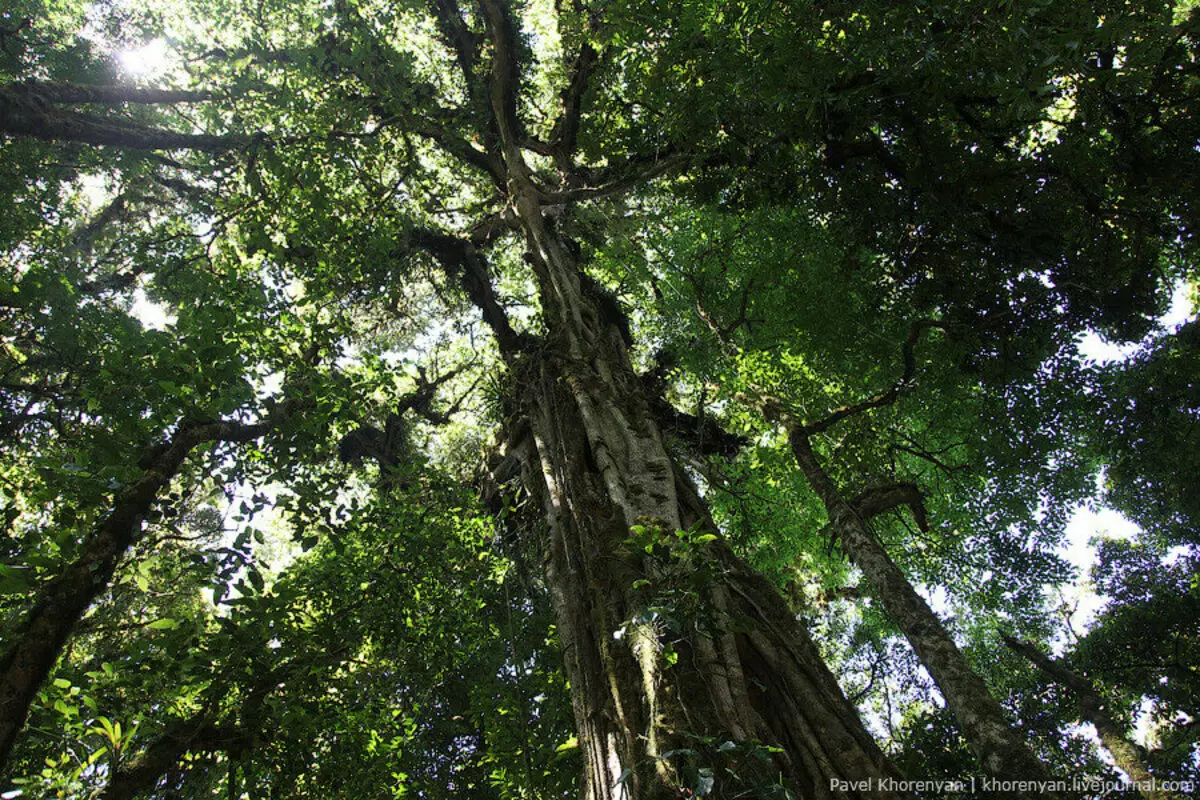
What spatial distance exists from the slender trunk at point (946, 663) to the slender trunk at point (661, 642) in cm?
73

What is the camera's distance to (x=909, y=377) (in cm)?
659

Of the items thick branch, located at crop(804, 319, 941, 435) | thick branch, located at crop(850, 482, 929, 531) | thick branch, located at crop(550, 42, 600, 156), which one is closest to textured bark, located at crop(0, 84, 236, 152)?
thick branch, located at crop(550, 42, 600, 156)

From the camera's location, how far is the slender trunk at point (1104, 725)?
7925 mm

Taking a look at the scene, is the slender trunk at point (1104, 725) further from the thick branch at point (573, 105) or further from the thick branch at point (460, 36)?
the thick branch at point (460, 36)

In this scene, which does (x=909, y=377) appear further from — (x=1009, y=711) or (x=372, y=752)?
(x=1009, y=711)

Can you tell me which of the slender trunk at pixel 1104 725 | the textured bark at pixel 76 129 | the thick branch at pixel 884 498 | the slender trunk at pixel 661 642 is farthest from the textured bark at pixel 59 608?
the slender trunk at pixel 1104 725

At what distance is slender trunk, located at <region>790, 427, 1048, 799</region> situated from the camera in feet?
10.9

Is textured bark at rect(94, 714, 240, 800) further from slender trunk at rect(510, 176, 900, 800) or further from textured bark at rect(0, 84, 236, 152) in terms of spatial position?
textured bark at rect(0, 84, 236, 152)

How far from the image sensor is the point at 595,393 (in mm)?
5781

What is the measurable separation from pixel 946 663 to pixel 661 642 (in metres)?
2.07

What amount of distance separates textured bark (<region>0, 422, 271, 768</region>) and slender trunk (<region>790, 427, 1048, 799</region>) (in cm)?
481

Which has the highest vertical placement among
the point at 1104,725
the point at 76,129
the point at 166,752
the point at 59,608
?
the point at 76,129

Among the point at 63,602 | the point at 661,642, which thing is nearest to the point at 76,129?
the point at 63,602

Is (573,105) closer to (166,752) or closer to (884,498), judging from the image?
(884,498)
